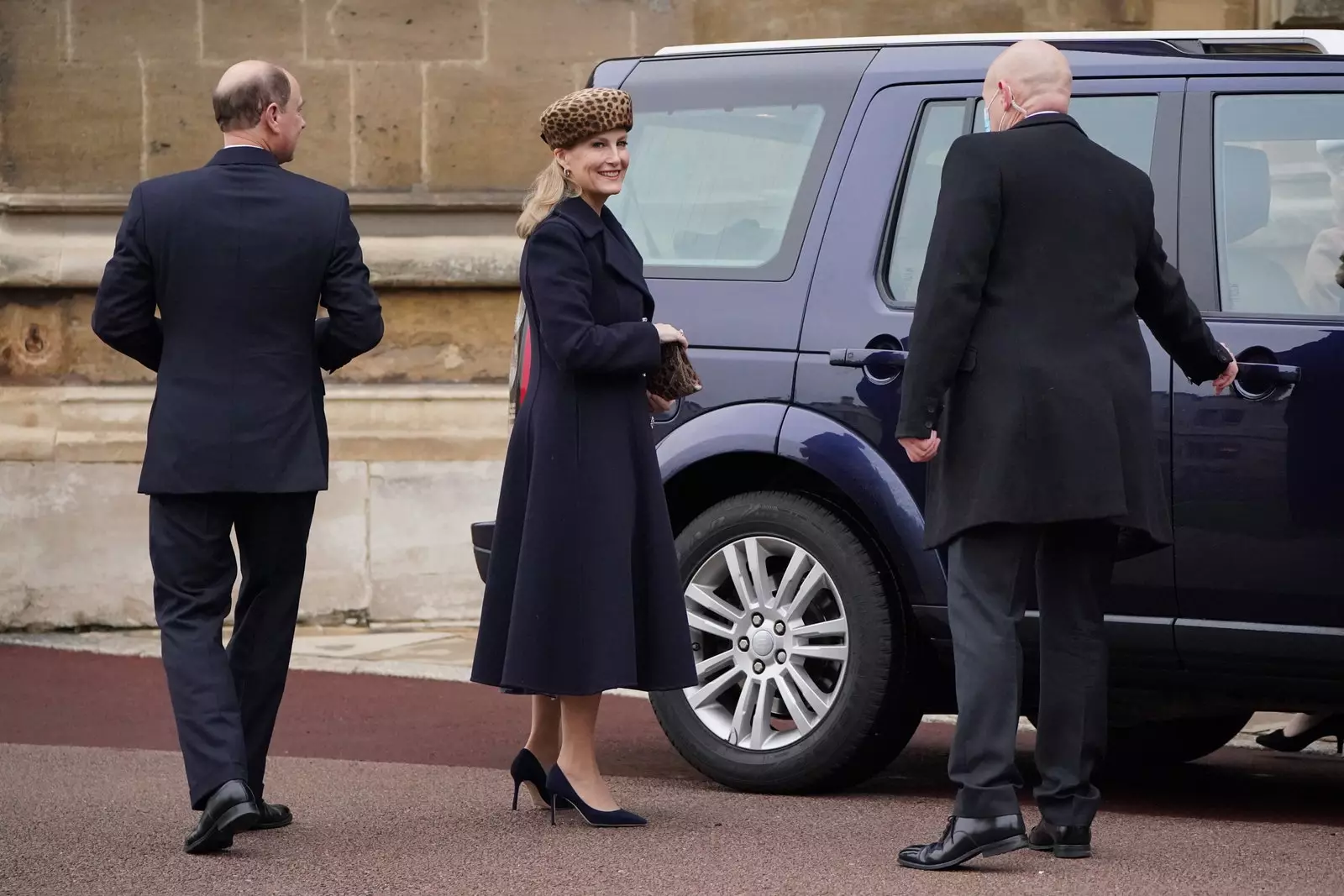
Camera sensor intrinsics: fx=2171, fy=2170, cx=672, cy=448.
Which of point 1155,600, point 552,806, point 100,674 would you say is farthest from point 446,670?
point 1155,600

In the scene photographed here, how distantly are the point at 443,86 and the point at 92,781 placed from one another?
16.5 feet

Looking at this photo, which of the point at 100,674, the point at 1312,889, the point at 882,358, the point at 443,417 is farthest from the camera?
the point at 443,417

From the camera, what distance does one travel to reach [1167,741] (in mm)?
6656

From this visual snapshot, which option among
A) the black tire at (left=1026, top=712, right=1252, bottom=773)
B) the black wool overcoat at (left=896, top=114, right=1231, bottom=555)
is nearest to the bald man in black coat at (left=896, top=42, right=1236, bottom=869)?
the black wool overcoat at (left=896, top=114, right=1231, bottom=555)

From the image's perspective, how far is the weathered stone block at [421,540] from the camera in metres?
9.95

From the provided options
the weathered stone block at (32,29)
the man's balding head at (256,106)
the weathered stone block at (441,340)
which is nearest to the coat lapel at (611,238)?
the man's balding head at (256,106)

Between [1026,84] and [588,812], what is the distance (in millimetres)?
2028

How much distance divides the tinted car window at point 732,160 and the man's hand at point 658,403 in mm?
602

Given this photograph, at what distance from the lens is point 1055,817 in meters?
4.83

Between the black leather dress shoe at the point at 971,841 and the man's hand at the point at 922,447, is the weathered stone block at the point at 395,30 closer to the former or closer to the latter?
the man's hand at the point at 922,447

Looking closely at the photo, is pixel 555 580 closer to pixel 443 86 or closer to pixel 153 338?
pixel 153 338

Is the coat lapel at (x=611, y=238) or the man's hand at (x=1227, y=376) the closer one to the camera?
the man's hand at (x=1227, y=376)

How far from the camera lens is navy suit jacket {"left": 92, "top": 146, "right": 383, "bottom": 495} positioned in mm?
5102

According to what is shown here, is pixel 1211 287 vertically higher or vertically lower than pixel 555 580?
higher
